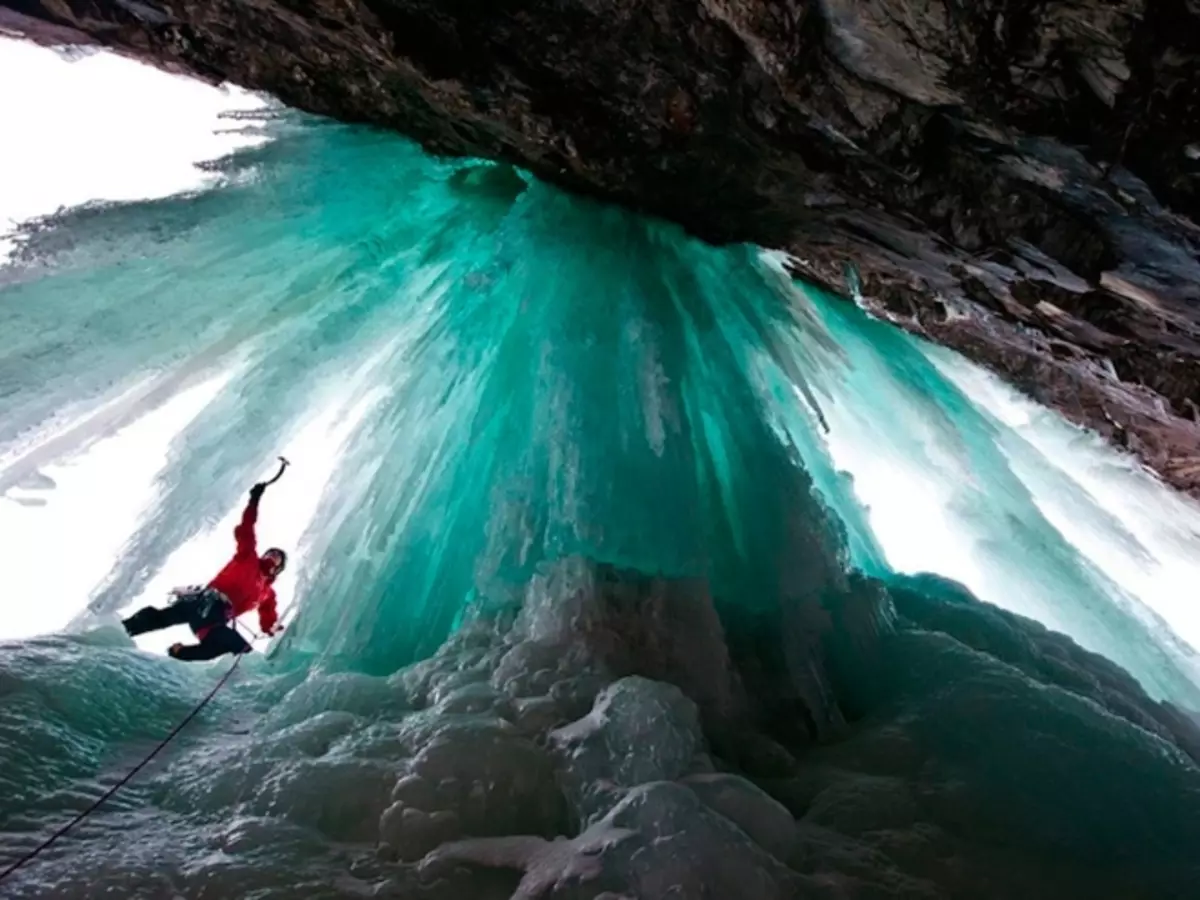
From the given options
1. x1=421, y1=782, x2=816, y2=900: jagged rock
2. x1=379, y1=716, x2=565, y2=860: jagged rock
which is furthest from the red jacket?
x1=421, y1=782, x2=816, y2=900: jagged rock

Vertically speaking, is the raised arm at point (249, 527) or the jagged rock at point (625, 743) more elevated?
the jagged rock at point (625, 743)

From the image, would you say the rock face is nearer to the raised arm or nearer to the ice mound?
the ice mound

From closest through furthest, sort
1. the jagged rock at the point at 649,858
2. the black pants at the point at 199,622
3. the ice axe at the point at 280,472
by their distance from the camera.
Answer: the jagged rock at the point at 649,858 < the black pants at the point at 199,622 < the ice axe at the point at 280,472

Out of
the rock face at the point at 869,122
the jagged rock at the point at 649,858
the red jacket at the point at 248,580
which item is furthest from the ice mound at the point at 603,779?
the rock face at the point at 869,122

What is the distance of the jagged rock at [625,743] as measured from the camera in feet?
9.53

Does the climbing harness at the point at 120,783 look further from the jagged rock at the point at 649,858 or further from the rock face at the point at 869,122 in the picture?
the rock face at the point at 869,122

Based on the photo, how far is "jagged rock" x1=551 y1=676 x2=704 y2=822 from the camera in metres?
2.90

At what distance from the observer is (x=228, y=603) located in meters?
4.39

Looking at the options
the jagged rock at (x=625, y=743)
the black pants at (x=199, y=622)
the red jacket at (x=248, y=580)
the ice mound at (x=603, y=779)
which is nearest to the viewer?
the ice mound at (x=603, y=779)

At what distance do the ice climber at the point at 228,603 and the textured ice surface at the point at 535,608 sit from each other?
18cm

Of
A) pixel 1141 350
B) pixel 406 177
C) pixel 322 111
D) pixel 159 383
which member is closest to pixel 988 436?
pixel 1141 350

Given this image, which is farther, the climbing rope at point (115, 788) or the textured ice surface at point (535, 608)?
the textured ice surface at point (535, 608)

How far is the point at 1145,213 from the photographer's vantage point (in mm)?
3039

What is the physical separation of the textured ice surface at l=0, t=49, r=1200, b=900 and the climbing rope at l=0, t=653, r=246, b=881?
0.03 meters
